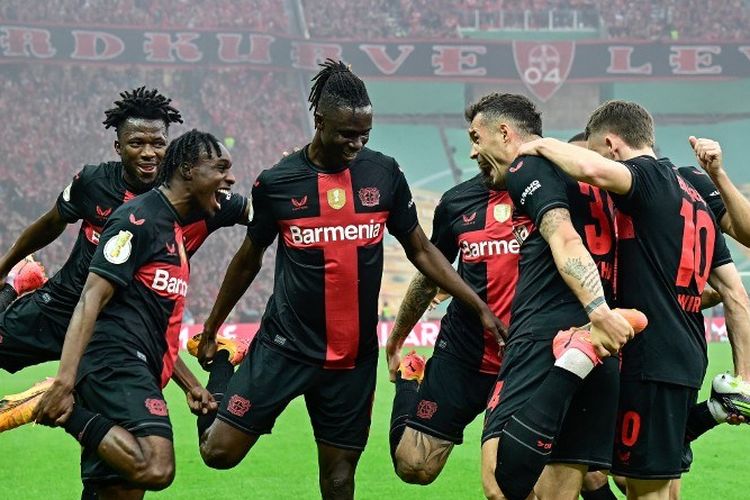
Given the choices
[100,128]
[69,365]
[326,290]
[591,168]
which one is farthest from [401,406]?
[100,128]

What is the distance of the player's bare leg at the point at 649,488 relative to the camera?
5.37 m

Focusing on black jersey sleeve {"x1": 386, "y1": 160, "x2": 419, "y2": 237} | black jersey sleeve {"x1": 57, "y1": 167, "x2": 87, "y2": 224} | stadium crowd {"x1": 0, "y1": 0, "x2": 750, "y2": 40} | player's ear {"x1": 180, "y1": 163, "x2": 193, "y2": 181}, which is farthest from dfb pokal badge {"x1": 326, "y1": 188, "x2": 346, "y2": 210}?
stadium crowd {"x1": 0, "y1": 0, "x2": 750, "y2": 40}

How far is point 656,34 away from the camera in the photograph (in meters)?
34.4

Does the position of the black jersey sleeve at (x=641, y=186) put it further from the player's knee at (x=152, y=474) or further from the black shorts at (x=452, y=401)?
the player's knee at (x=152, y=474)

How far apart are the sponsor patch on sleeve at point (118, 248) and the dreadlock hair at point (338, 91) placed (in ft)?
4.54

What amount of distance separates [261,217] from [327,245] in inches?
19.0

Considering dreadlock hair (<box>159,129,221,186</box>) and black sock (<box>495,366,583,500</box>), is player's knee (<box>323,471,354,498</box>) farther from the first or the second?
dreadlock hair (<box>159,129,221,186</box>)

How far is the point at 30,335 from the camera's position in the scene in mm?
7340

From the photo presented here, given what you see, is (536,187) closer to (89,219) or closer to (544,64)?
(89,219)

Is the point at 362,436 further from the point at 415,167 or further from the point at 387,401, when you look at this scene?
the point at 415,167

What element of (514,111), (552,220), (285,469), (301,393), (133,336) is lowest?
(285,469)

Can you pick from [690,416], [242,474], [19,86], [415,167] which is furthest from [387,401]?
[19,86]

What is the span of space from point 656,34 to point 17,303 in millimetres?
29939

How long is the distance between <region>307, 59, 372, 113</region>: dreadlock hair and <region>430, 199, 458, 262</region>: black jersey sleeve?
45.1 inches
